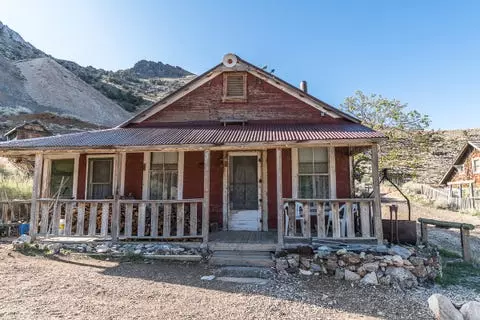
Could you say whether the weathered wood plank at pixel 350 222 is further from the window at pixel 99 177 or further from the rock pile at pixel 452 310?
the window at pixel 99 177

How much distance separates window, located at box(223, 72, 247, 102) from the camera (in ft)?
32.3

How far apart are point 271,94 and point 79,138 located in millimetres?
5912

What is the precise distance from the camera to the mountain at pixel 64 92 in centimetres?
3497

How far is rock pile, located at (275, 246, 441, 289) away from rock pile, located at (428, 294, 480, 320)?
147 cm

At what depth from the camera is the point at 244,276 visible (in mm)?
6273

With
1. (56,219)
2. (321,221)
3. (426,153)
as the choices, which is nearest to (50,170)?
(56,219)

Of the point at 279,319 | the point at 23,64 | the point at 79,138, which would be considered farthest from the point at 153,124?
the point at 23,64

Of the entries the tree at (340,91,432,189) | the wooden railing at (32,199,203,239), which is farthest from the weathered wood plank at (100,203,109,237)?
the tree at (340,91,432,189)

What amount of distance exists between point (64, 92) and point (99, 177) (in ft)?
140

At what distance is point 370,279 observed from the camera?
6090 millimetres

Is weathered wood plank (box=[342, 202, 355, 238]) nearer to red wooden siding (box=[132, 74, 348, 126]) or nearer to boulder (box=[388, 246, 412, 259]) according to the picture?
boulder (box=[388, 246, 412, 259])

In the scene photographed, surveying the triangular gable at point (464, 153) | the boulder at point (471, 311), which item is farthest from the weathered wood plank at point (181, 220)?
the triangular gable at point (464, 153)

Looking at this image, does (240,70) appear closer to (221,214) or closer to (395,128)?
(221,214)

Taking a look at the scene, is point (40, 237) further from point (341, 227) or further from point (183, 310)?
point (341, 227)
